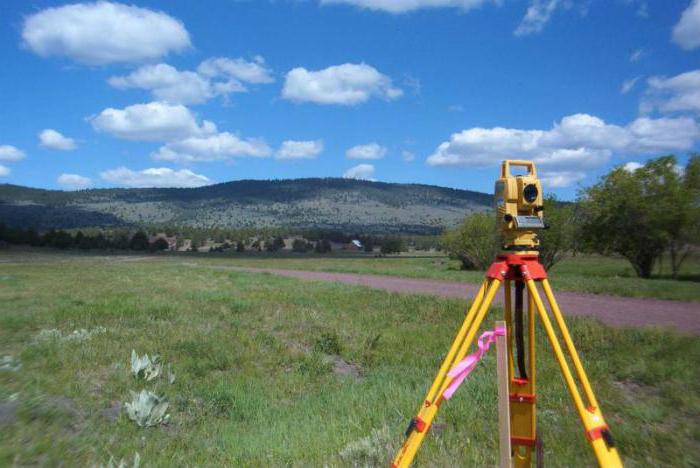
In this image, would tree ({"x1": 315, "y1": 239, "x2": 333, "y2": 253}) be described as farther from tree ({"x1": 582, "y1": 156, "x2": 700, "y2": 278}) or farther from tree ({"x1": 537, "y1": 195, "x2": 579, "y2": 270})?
tree ({"x1": 582, "y1": 156, "x2": 700, "y2": 278})

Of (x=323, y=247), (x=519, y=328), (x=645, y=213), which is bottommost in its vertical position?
(x=323, y=247)

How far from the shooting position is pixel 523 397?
3758mm

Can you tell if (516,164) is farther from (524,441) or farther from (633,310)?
(633,310)

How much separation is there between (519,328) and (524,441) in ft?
2.32

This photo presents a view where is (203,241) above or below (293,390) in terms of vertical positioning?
above

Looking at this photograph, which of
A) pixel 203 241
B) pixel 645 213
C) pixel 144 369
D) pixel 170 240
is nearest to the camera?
pixel 144 369

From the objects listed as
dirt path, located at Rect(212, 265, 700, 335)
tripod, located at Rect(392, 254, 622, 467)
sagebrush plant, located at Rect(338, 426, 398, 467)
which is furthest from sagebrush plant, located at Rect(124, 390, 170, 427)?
dirt path, located at Rect(212, 265, 700, 335)

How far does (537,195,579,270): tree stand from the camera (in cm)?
3453

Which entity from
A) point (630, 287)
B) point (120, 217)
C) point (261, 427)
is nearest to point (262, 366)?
point (261, 427)

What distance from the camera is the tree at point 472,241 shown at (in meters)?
41.6

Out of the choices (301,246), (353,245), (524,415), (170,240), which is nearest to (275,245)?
(301,246)

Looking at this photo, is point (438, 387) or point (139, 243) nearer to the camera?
point (438, 387)

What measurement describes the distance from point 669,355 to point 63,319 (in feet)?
35.5

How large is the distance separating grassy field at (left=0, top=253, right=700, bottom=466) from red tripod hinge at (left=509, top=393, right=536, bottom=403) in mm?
1057
